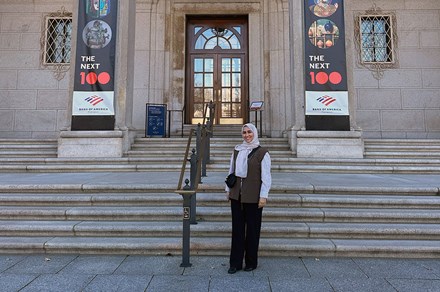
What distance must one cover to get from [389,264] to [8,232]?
4.90 metres

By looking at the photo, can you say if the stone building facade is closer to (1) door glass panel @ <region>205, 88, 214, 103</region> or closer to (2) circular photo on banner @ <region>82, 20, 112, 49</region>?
(1) door glass panel @ <region>205, 88, 214, 103</region>

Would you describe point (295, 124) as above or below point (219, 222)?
above

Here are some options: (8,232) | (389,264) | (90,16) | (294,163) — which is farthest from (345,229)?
(90,16)

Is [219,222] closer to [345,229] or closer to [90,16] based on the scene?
[345,229]

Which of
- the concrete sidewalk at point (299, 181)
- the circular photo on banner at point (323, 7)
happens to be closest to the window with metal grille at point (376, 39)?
the circular photo on banner at point (323, 7)

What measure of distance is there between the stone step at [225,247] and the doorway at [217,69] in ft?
28.1

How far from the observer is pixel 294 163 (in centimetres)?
777

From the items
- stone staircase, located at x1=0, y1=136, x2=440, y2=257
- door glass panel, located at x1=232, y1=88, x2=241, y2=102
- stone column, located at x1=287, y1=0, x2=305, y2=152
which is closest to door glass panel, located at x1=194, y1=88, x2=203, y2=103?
door glass panel, located at x1=232, y1=88, x2=241, y2=102

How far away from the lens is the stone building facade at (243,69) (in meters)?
11.9

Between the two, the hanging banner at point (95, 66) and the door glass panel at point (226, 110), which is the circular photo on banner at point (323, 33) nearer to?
the door glass panel at point (226, 110)

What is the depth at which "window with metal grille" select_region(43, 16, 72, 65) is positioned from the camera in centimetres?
1233

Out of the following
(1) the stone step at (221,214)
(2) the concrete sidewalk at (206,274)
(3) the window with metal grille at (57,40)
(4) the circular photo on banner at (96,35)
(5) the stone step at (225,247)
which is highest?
(3) the window with metal grille at (57,40)

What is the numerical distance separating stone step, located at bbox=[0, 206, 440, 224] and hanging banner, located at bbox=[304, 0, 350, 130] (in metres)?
3.89

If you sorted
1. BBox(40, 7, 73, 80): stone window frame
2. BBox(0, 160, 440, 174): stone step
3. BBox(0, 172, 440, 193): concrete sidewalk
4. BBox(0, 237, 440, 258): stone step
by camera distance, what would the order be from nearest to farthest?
BBox(0, 237, 440, 258): stone step < BBox(0, 172, 440, 193): concrete sidewalk < BBox(0, 160, 440, 174): stone step < BBox(40, 7, 73, 80): stone window frame
